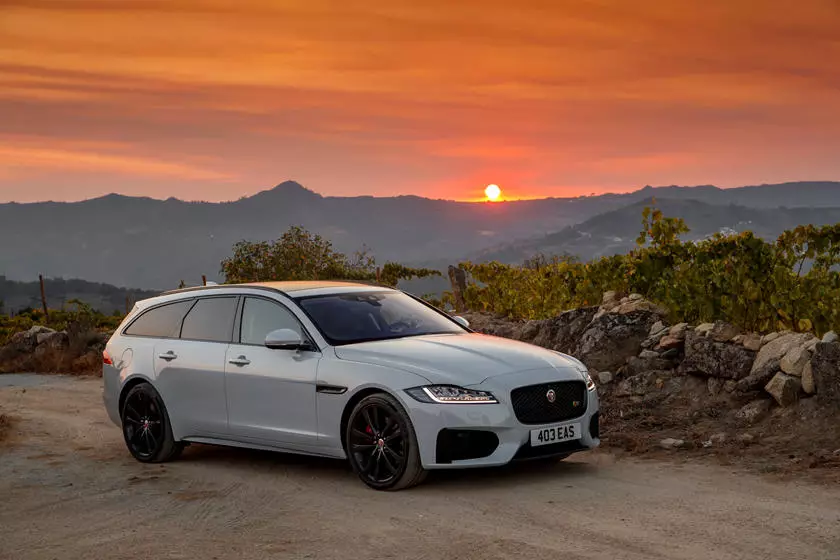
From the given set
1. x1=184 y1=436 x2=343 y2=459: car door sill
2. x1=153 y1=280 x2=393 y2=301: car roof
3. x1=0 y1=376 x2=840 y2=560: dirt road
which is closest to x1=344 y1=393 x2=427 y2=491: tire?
x1=0 y1=376 x2=840 y2=560: dirt road

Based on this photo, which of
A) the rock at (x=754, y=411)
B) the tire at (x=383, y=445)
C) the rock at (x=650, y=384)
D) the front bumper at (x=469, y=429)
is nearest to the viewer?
the front bumper at (x=469, y=429)

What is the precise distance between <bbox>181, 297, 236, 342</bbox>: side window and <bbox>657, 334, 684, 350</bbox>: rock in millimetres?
5289

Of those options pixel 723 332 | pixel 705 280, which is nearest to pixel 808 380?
pixel 723 332

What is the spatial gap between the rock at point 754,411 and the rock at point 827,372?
60 centimetres

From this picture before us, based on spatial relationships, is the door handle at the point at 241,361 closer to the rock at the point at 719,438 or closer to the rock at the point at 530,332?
the rock at the point at 719,438

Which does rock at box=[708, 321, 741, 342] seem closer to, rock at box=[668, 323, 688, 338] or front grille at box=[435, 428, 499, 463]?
rock at box=[668, 323, 688, 338]

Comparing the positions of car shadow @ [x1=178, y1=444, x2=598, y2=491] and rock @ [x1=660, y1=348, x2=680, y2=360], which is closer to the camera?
car shadow @ [x1=178, y1=444, x2=598, y2=491]

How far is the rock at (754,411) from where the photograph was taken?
1135cm

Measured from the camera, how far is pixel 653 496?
28.1ft

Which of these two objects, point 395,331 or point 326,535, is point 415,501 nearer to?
point 326,535

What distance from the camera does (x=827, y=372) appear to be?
11.0 meters

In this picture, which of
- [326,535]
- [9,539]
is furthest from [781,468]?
[9,539]

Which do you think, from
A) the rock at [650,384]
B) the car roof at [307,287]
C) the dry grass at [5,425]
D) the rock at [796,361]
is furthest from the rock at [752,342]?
the dry grass at [5,425]

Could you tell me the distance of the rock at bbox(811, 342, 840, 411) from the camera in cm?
1091
